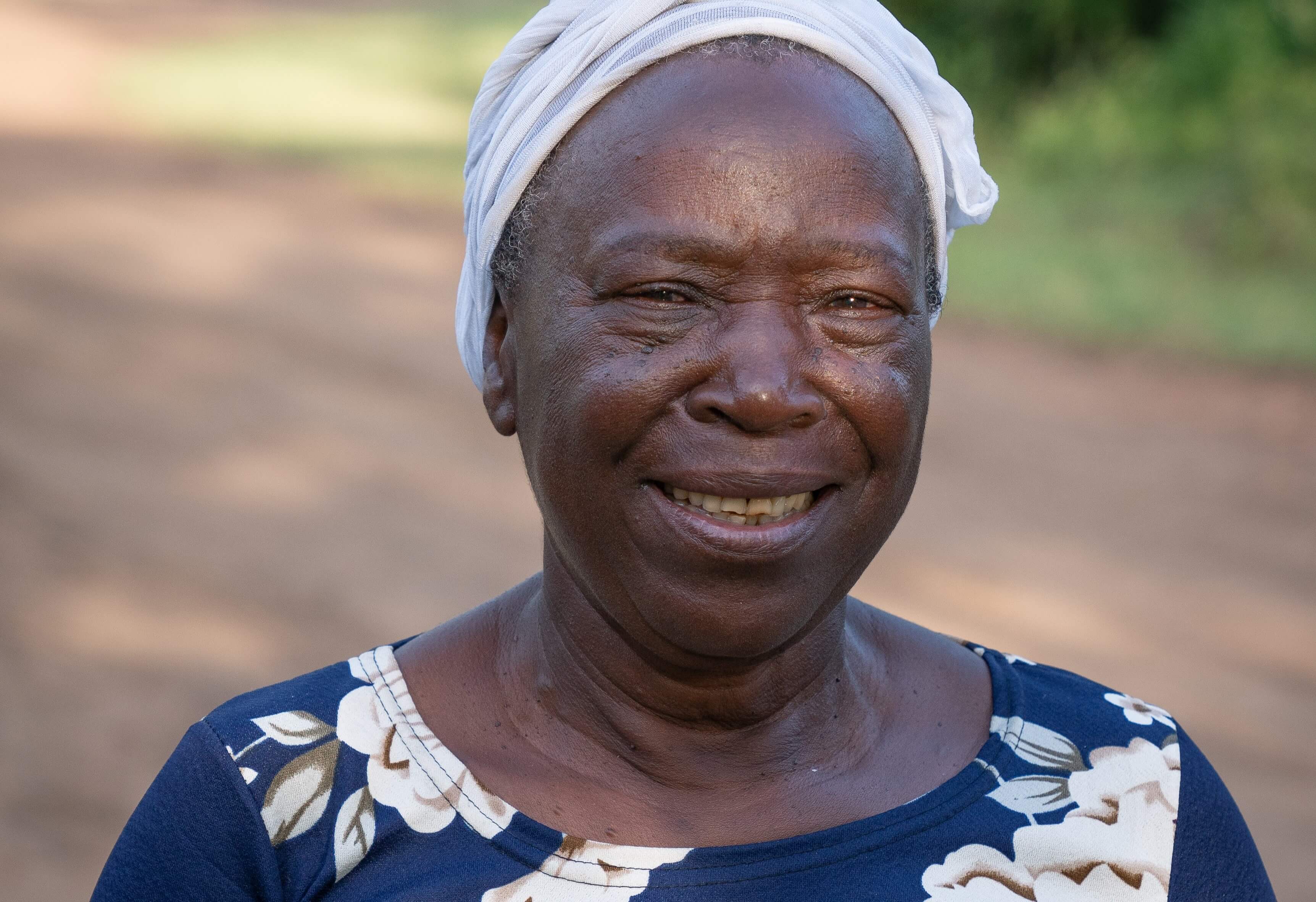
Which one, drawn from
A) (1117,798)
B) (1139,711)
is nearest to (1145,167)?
(1139,711)

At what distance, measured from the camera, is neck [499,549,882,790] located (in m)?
1.96

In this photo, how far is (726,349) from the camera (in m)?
1.76

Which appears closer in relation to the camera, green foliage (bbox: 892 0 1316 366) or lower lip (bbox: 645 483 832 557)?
lower lip (bbox: 645 483 832 557)

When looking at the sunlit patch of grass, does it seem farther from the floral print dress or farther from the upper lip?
the upper lip

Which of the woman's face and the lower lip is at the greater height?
the woman's face

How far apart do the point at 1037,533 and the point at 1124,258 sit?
3756 millimetres

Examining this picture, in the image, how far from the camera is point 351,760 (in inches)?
74.5

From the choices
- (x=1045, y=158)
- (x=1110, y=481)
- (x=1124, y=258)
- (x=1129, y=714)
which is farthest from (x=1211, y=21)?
(x=1129, y=714)

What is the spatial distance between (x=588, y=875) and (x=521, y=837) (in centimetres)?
10

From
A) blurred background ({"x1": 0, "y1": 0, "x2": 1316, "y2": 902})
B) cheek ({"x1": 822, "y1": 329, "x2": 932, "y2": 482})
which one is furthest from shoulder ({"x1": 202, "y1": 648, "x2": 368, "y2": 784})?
blurred background ({"x1": 0, "y1": 0, "x2": 1316, "y2": 902})

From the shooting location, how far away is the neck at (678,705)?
6.42 ft

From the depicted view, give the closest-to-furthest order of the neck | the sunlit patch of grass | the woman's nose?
the woman's nose → the neck → the sunlit patch of grass

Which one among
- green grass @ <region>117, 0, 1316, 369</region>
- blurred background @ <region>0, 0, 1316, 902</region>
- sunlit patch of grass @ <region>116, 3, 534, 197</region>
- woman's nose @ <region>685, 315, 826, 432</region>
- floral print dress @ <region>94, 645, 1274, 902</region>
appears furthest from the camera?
sunlit patch of grass @ <region>116, 3, 534, 197</region>

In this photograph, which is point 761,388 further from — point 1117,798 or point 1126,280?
point 1126,280
